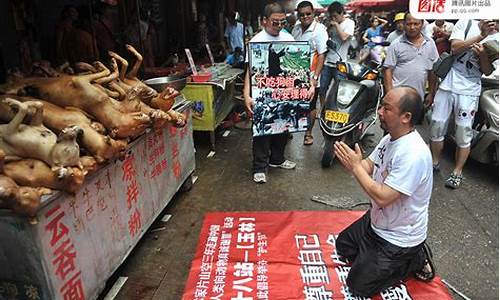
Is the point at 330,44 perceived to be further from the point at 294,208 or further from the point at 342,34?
the point at 294,208

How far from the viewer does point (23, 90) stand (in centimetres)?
280

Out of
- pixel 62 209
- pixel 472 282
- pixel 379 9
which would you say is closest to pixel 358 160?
pixel 472 282

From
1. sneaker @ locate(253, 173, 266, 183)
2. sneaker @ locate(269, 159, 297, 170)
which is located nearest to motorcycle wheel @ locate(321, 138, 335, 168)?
sneaker @ locate(269, 159, 297, 170)

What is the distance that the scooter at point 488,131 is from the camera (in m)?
4.57

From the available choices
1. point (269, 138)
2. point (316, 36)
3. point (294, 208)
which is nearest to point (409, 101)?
point (294, 208)

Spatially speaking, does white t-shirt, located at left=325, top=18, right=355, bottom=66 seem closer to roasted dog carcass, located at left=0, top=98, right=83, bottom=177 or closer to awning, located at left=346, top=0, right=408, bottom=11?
roasted dog carcass, located at left=0, top=98, right=83, bottom=177

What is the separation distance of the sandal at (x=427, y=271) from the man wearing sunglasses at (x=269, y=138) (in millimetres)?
2270

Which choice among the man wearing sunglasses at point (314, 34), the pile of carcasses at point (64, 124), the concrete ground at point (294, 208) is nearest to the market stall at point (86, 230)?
the pile of carcasses at point (64, 124)

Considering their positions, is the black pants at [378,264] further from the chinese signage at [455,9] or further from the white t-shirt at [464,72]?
the white t-shirt at [464,72]

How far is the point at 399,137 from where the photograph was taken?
2.59 meters

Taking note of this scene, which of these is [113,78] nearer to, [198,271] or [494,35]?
[198,271]

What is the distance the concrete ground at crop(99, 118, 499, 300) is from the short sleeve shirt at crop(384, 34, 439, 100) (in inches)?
51.8

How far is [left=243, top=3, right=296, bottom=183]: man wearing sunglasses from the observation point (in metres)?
4.46

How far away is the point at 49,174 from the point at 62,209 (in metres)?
0.25
